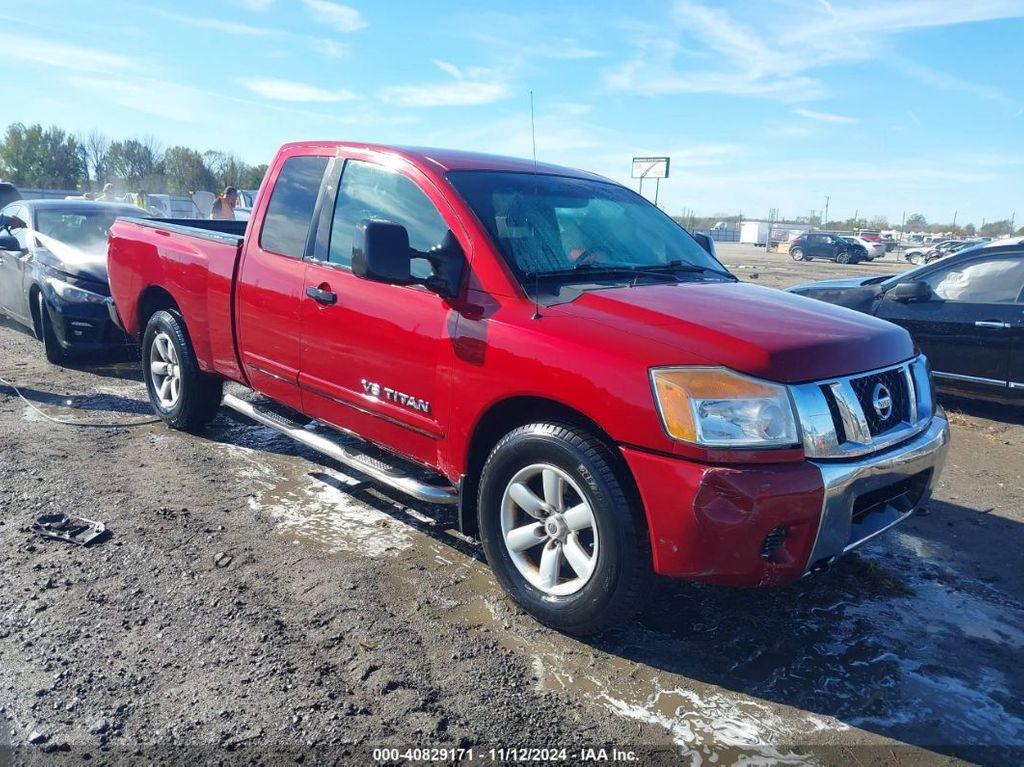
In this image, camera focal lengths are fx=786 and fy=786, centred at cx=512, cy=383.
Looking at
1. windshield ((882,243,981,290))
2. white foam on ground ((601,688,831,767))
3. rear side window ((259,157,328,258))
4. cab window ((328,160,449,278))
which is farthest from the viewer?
windshield ((882,243,981,290))

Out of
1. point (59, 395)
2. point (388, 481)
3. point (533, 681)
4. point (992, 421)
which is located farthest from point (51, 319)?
point (992, 421)

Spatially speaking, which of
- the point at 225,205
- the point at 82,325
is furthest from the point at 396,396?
the point at 225,205

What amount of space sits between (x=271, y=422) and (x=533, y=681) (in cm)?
243

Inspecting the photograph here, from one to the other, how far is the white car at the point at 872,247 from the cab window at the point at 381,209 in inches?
1781

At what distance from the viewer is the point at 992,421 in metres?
6.89

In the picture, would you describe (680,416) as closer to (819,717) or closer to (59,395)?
(819,717)

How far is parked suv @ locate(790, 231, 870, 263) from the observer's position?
143 feet

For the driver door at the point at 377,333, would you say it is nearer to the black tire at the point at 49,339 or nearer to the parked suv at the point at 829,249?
the black tire at the point at 49,339

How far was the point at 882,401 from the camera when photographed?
122 inches

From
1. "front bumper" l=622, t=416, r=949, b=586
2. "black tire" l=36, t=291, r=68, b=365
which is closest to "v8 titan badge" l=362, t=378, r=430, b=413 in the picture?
"front bumper" l=622, t=416, r=949, b=586

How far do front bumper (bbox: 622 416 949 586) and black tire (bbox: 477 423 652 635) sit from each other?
0.29 ft

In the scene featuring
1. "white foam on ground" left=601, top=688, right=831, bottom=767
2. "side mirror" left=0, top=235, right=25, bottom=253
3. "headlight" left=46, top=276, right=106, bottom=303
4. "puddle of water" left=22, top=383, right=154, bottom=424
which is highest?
"side mirror" left=0, top=235, right=25, bottom=253

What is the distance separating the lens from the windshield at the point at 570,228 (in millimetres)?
3555

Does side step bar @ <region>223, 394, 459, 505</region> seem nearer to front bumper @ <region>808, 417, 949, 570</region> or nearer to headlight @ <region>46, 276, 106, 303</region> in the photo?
front bumper @ <region>808, 417, 949, 570</region>
